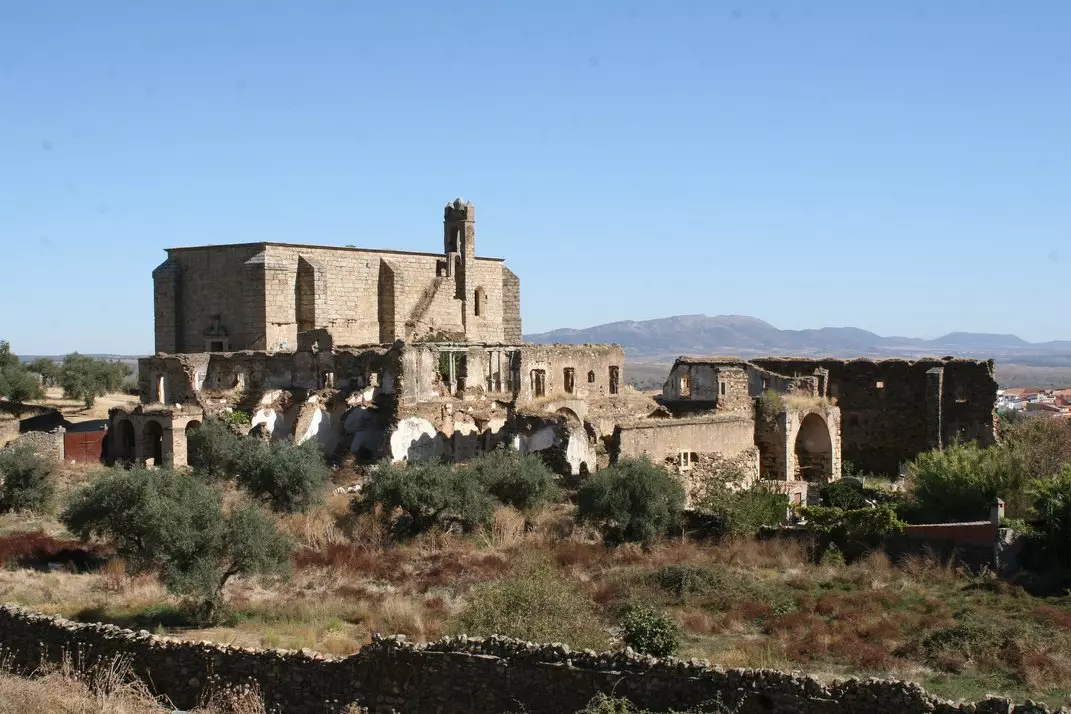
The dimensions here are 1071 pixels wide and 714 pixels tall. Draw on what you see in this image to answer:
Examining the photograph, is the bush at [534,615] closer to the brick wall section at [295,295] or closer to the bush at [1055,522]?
the bush at [1055,522]

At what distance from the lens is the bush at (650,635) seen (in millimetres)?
12727

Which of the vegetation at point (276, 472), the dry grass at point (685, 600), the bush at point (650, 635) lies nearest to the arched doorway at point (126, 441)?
the vegetation at point (276, 472)

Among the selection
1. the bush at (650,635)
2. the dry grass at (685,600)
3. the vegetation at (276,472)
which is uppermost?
the vegetation at (276,472)

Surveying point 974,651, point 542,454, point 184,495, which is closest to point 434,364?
point 542,454

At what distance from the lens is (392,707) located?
396 inches

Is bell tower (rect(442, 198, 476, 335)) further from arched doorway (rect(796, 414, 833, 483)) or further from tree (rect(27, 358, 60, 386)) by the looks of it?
tree (rect(27, 358, 60, 386))

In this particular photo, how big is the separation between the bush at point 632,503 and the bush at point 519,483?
1272 mm

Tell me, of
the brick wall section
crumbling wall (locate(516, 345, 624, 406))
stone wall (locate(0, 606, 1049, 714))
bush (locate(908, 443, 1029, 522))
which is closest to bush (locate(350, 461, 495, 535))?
crumbling wall (locate(516, 345, 624, 406))

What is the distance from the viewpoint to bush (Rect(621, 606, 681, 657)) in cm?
1273

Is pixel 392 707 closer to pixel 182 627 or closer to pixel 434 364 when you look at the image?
pixel 182 627

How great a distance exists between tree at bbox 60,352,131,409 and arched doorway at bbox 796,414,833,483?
29.8 metres

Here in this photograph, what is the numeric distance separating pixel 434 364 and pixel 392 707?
18.7m

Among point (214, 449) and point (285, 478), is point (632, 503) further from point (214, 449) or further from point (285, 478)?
point (214, 449)

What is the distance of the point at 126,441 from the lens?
1152 inches
